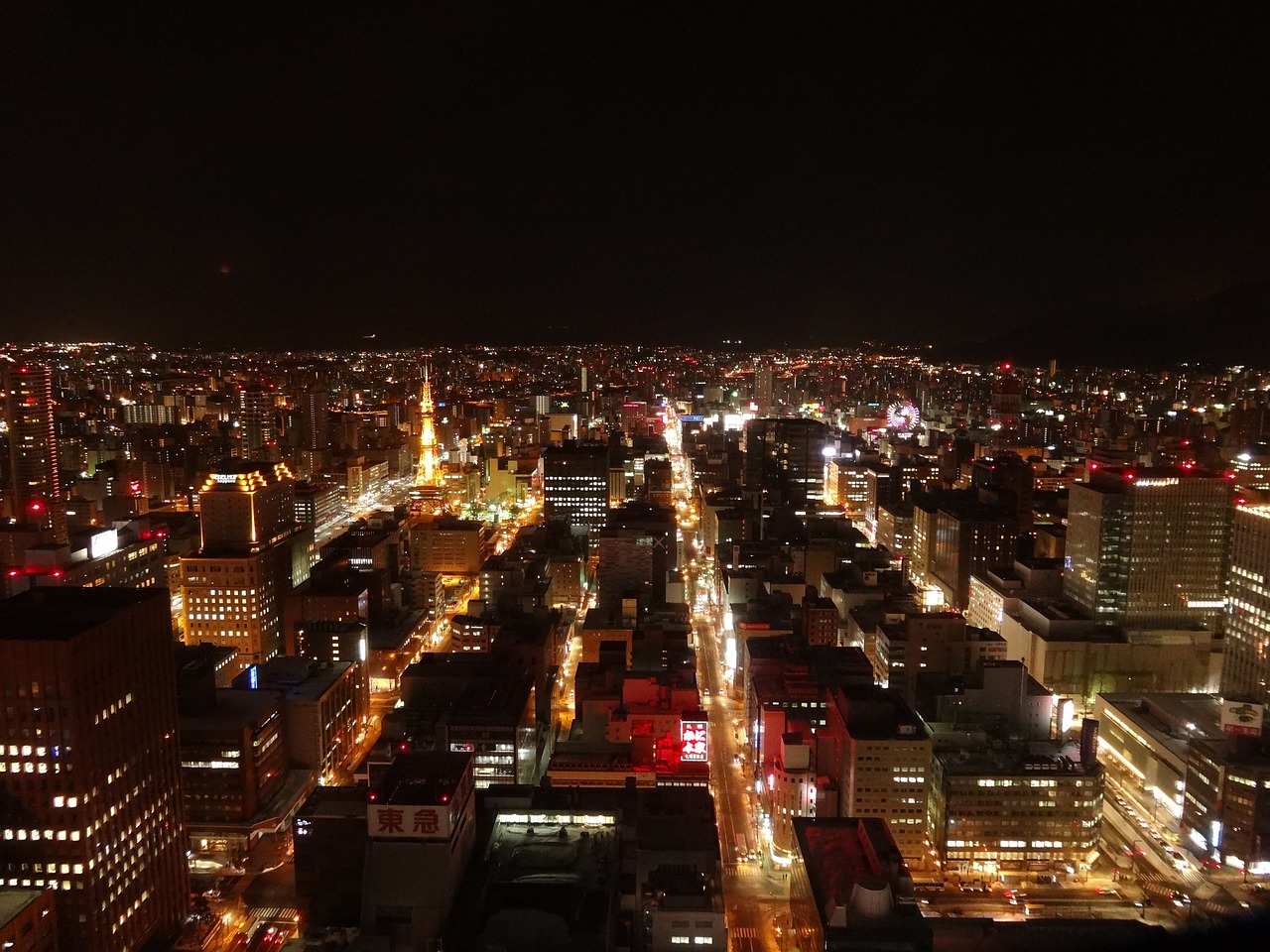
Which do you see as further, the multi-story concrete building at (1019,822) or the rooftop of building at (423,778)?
the multi-story concrete building at (1019,822)

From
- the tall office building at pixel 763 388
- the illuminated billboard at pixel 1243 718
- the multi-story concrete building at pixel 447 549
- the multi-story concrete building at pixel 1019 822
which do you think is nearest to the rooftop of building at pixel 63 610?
the multi-story concrete building at pixel 1019 822

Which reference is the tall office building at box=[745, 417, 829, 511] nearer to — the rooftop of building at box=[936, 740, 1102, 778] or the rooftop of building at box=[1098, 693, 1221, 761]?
the rooftop of building at box=[1098, 693, 1221, 761]

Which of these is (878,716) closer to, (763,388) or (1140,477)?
(1140,477)

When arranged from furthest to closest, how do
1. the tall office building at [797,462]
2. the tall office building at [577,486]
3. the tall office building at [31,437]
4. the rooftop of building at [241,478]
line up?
1. the tall office building at [797,462]
2. the tall office building at [577,486]
3. the tall office building at [31,437]
4. the rooftop of building at [241,478]

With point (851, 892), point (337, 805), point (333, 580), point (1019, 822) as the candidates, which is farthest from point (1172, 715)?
point (333, 580)

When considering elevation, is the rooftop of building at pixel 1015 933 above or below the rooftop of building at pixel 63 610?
below

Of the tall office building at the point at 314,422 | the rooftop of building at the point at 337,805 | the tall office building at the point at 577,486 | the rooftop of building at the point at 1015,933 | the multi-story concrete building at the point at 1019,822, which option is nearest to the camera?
the rooftop of building at the point at 1015,933

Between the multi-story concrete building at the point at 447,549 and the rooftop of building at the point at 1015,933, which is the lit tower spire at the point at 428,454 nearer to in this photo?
the multi-story concrete building at the point at 447,549
